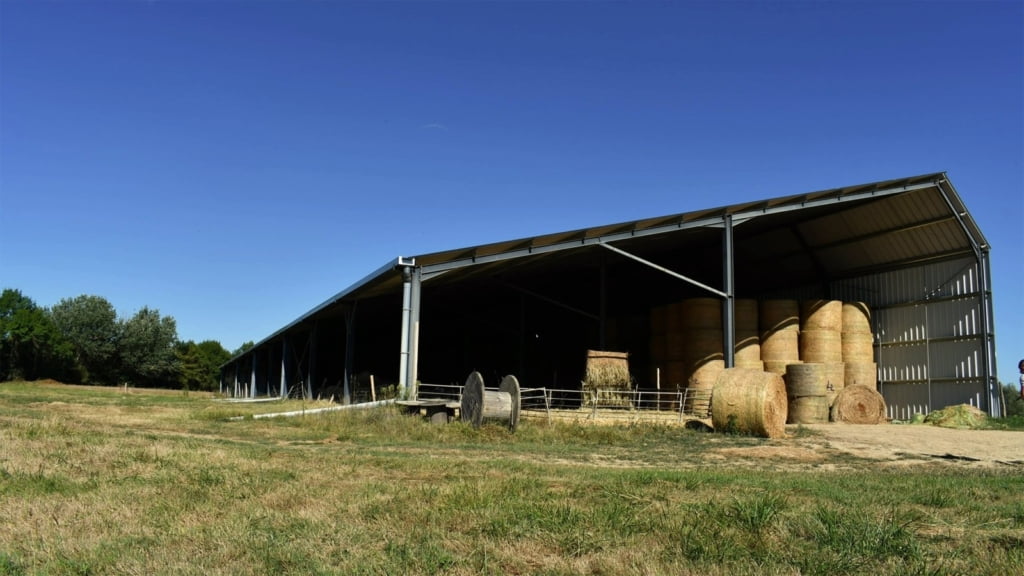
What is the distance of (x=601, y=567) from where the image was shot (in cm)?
481

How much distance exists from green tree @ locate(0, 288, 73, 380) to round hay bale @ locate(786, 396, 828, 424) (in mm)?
74474

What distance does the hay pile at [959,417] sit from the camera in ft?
77.5

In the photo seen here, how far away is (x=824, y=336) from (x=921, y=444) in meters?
10.3

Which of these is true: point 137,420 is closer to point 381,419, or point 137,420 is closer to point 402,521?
point 381,419

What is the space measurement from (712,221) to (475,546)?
20.2 m

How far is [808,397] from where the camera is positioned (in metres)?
23.7

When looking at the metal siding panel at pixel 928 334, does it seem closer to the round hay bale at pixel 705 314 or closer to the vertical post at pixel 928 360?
the vertical post at pixel 928 360

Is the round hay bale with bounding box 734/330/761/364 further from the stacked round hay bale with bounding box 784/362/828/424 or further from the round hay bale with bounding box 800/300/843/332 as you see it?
the stacked round hay bale with bounding box 784/362/828/424

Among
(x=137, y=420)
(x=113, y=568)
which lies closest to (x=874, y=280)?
(x=137, y=420)

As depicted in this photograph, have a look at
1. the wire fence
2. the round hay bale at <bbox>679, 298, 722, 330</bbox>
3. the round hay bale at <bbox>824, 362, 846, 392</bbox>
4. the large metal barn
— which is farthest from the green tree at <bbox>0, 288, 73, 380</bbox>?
the round hay bale at <bbox>824, 362, 846, 392</bbox>

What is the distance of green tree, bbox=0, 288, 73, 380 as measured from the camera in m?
75.9

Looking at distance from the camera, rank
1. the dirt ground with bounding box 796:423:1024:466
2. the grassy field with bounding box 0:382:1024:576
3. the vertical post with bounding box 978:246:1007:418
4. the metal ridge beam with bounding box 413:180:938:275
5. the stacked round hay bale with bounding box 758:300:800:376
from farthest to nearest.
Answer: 1. the stacked round hay bale with bounding box 758:300:800:376
2. the vertical post with bounding box 978:246:1007:418
3. the metal ridge beam with bounding box 413:180:938:275
4. the dirt ground with bounding box 796:423:1024:466
5. the grassy field with bounding box 0:382:1024:576

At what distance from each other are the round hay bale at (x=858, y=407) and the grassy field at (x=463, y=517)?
545 inches

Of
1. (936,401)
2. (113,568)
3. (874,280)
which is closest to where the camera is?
(113,568)
